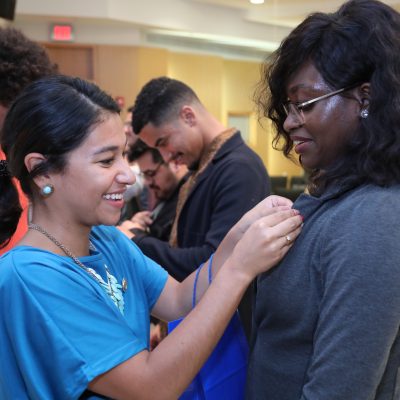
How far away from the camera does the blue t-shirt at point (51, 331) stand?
851 millimetres

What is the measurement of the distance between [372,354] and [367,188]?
28 centimetres

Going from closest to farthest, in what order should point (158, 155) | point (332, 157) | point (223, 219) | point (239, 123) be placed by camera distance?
1. point (332, 157)
2. point (223, 219)
3. point (158, 155)
4. point (239, 123)

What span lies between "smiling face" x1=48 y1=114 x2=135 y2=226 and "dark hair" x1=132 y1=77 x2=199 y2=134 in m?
0.90

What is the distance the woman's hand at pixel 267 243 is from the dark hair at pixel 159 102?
107 centimetres

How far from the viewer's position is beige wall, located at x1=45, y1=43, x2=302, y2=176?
21.4ft

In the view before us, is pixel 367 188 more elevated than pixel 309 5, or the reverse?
pixel 309 5

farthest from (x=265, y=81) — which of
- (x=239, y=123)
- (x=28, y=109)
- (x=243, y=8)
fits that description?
(x=239, y=123)

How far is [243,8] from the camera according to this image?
684 centimetres

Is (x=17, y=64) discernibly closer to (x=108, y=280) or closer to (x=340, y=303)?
(x=108, y=280)

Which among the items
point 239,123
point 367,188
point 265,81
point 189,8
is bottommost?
point 239,123

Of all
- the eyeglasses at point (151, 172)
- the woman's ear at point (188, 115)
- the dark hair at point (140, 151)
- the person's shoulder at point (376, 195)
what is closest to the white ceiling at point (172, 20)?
the dark hair at point (140, 151)

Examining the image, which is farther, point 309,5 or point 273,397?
point 309,5

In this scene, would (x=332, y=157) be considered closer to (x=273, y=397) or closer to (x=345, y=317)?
(x=345, y=317)

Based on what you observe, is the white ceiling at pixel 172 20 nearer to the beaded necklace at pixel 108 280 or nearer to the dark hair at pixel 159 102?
the dark hair at pixel 159 102
